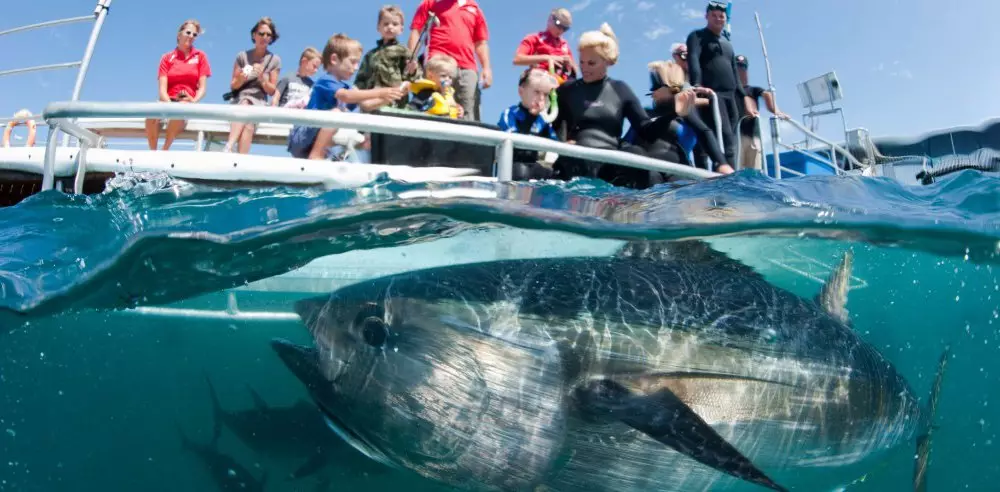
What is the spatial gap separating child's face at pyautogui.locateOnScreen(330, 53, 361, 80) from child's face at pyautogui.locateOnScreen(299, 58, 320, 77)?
1.40m

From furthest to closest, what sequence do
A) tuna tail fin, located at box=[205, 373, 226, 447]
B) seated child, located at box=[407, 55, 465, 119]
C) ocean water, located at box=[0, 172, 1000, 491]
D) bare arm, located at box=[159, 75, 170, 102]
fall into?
bare arm, located at box=[159, 75, 170, 102]
seated child, located at box=[407, 55, 465, 119]
tuna tail fin, located at box=[205, 373, 226, 447]
ocean water, located at box=[0, 172, 1000, 491]

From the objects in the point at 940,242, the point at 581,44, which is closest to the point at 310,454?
the point at 581,44

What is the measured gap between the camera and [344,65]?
5.84 meters

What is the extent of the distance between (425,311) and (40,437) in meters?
4.86

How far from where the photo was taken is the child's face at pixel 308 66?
7.11m

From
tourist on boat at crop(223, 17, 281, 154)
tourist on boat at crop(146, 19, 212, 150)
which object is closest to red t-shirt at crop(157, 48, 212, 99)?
tourist on boat at crop(146, 19, 212, 150)

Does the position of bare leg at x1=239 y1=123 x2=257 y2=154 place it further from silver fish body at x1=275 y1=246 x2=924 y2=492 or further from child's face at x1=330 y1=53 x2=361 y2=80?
silver fish body at x1=275 y1=246 x2=924 y2=492

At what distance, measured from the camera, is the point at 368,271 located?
13.6ft

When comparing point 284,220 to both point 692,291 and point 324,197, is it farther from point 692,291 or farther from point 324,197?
point 692,291

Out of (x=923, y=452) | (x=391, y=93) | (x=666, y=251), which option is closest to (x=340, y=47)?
(x=391, y=93)

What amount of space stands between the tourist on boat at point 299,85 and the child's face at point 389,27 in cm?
118

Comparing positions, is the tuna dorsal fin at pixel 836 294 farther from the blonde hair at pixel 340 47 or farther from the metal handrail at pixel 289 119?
the blonde hair at pixel 340 47

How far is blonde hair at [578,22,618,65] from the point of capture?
219 inches

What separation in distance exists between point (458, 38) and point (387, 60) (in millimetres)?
907
